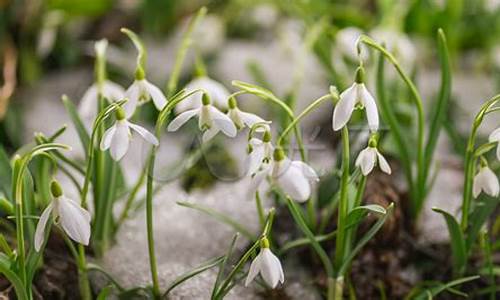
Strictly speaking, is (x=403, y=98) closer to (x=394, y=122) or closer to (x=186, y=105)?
(x=394, y=122)

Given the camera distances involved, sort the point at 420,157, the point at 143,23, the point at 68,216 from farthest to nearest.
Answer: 1. the point at 143,23
2. the point at 420,157
3. the point at 68,216

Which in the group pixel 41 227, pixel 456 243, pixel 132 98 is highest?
pixel 132 98

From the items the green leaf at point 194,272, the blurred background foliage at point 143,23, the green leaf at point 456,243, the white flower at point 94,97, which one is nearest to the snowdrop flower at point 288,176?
→ the green leaf at point 194,272

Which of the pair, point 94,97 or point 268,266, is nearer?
point 268,266

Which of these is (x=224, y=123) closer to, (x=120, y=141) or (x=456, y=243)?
(x=120, y=141)

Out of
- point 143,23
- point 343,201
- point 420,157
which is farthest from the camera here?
point 143,23

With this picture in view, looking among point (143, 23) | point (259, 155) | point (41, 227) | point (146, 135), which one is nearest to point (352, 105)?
point (259, 155)

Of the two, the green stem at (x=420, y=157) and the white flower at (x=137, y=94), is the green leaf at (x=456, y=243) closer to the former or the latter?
the green stem at (x=420, y=157)

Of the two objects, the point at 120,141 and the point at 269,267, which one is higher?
the point at 120,141
